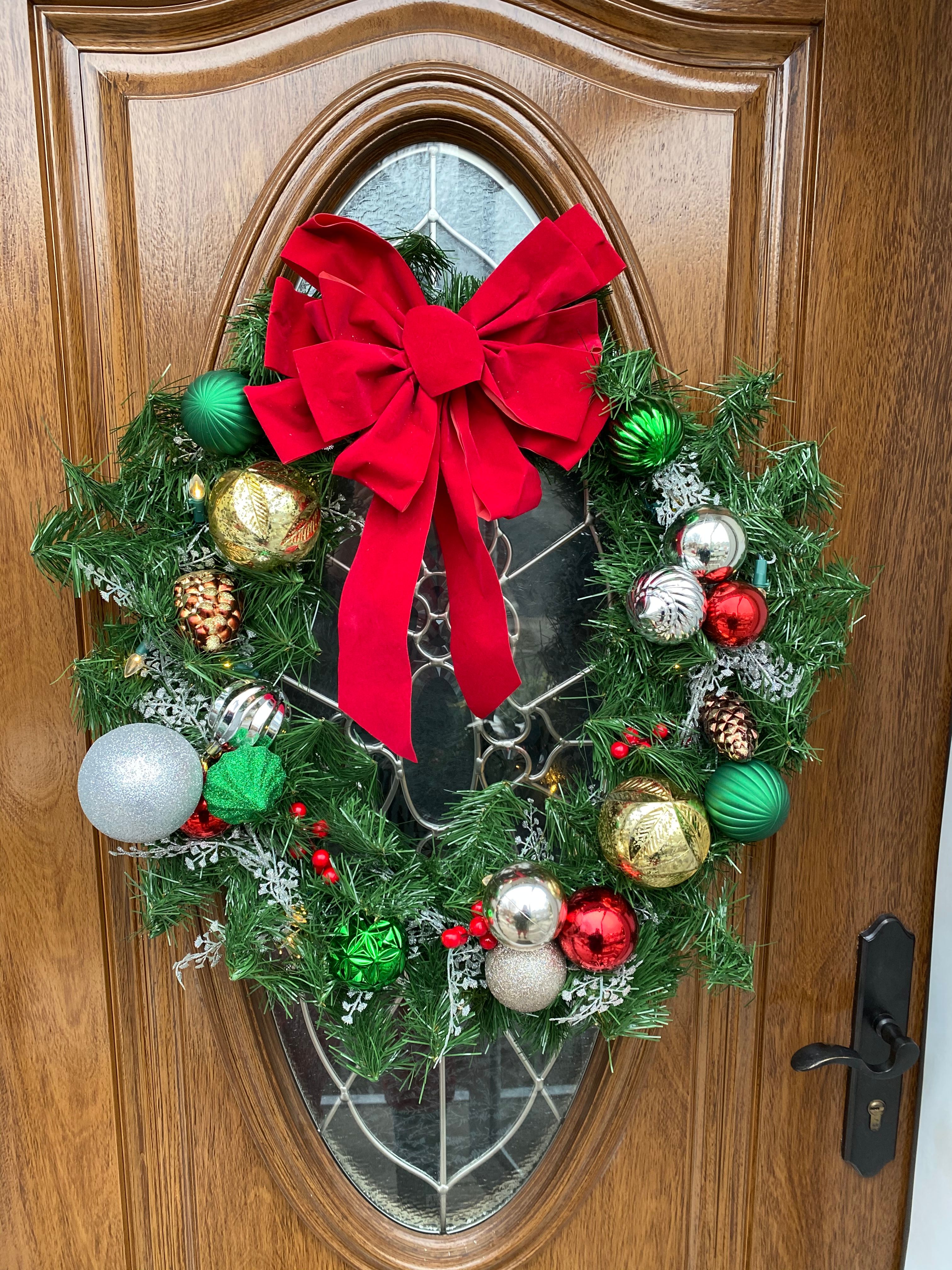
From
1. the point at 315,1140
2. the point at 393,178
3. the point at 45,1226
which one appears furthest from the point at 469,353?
the point at 45,1226

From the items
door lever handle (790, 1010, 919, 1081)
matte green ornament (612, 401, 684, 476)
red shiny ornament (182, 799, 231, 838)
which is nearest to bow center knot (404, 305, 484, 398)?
matte green ornament (612, 401, 684, 476)

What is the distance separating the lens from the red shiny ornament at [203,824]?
54 centimetres

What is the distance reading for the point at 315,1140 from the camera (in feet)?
2.23

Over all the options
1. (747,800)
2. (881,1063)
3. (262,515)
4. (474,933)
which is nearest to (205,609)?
(262,515)

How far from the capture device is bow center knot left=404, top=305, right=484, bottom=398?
20.2 inches

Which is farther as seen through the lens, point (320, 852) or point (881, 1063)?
point (881, 1063)

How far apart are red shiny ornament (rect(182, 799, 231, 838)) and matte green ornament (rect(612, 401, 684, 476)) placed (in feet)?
1.29

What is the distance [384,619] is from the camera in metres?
0.52

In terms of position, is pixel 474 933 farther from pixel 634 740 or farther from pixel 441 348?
pixel 441 348

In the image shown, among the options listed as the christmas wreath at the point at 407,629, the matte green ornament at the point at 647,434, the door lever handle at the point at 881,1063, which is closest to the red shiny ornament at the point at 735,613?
the christmas wreath at the point at 407,629

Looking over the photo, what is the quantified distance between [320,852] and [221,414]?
0.32 meters

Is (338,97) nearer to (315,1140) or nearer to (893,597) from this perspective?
(893,597)

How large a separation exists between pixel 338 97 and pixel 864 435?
0.51 meters

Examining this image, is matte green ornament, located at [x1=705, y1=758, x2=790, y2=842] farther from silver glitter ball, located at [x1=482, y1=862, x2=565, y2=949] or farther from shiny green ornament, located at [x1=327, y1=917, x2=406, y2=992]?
shiny green ornament, located at [x1=327, y1=917, x2=406, y2=992]
